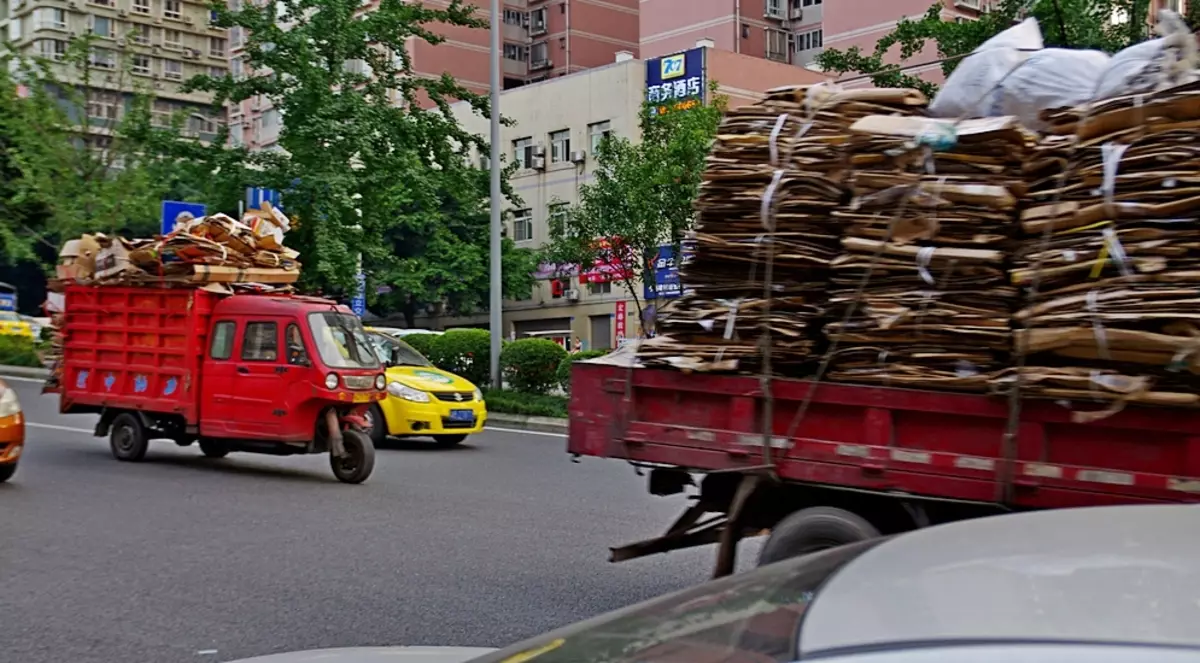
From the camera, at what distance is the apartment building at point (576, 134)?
132ft

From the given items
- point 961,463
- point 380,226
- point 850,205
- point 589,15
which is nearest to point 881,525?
point 961,463

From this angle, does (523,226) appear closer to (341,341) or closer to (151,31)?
(341,341)

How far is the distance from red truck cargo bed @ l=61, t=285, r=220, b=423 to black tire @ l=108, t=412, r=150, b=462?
0.20 m

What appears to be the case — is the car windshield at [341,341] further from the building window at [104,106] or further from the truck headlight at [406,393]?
the building window at [104,106]

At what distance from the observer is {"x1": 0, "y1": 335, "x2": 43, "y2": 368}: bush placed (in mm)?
32594

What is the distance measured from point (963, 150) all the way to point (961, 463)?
141cm

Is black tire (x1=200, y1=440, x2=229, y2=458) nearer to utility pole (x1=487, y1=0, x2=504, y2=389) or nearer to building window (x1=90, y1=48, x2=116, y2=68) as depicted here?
utility pole (x1=487, y1=0, x2=504, y2=389)

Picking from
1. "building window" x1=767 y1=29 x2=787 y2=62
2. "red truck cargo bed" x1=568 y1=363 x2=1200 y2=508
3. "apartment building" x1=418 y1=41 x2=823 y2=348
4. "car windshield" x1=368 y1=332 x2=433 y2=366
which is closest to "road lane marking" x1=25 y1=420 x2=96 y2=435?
"car windshield" x1=368 y1=332 x2=433 y2=366

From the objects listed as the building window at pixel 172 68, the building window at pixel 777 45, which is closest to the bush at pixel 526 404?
the building window at pixel 777 45

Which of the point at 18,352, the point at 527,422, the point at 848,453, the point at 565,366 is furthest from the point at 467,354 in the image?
the point at 848,453

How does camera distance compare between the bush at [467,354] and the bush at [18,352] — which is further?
the bush at [18,352]

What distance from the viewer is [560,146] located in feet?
144

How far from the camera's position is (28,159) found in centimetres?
3469

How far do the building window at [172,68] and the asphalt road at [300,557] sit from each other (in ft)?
226
